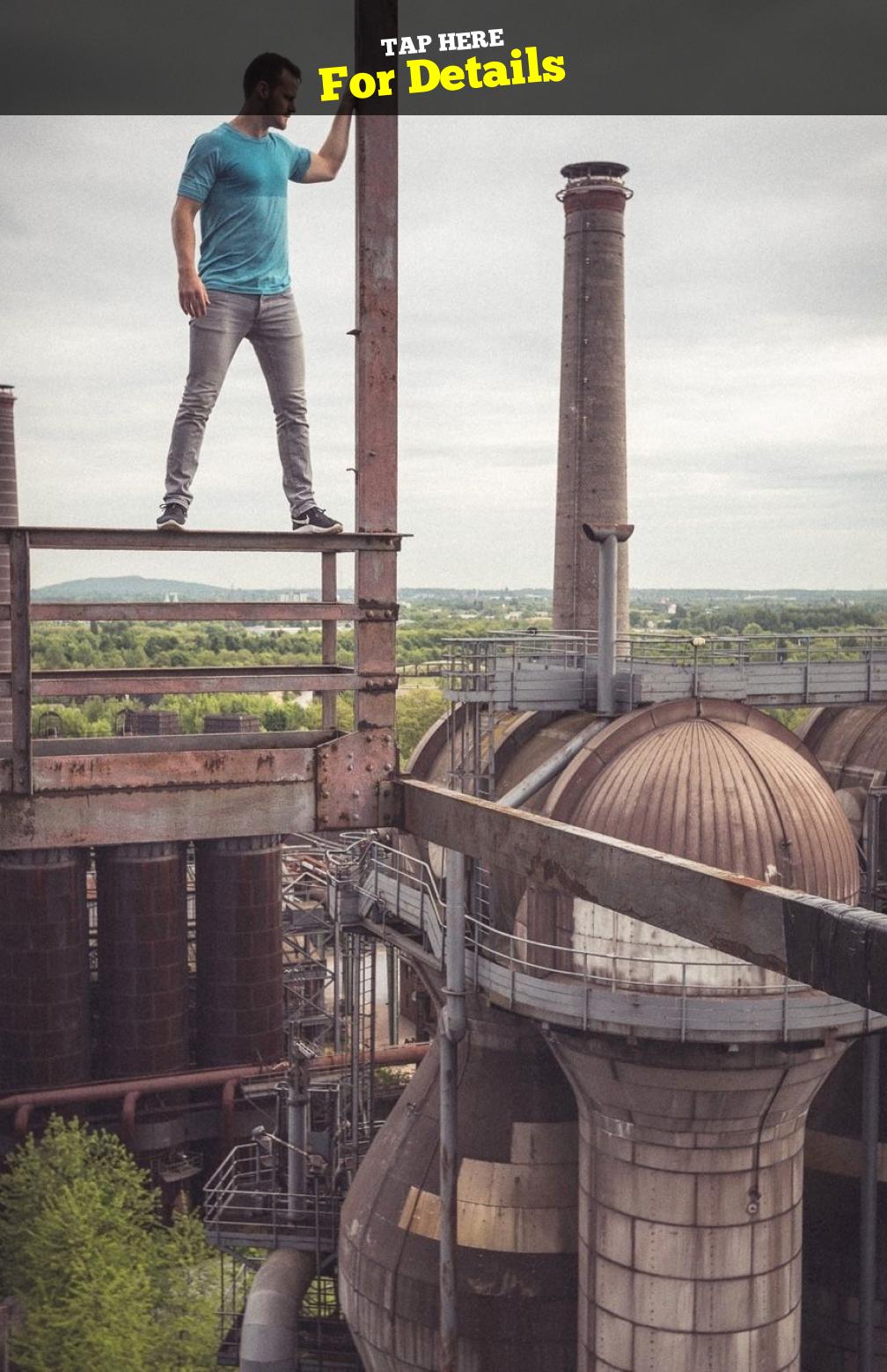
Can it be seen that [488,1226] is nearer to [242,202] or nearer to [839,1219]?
[839,1219]

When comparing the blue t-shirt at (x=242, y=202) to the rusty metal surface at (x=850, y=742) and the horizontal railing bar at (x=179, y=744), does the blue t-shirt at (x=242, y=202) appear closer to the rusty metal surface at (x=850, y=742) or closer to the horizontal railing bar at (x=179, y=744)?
the horizontal railing bar at (x=179, y=744)

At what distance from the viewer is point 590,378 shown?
35.2 meters

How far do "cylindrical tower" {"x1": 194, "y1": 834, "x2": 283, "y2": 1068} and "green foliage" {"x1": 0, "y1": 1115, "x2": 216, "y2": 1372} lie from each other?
4.67 m

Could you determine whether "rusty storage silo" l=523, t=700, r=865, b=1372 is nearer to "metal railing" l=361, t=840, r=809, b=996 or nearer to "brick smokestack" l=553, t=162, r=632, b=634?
"metal railing" l=361, t=840, r=809, b=996

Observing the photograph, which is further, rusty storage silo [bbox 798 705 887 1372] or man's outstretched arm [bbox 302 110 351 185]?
rusty storage silo [bbox 798 705 887 1372]

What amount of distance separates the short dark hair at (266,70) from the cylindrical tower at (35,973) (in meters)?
23.4

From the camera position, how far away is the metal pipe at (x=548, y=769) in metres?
18.5

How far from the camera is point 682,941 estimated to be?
15.5 m

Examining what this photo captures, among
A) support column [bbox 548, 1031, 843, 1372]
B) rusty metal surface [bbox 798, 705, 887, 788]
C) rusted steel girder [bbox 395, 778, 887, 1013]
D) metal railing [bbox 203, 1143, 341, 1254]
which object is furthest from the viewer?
rusty metal surface [bbox 798, 705, 887, 788]

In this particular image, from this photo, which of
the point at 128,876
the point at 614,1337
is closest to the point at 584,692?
the point at 614,1337

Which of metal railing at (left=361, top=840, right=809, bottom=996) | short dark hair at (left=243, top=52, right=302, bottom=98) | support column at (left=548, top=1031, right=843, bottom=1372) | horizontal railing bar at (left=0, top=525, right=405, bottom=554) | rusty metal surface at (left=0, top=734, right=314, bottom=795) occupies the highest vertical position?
short dark hair at (left=243, top=52, right=302, bottom=98)

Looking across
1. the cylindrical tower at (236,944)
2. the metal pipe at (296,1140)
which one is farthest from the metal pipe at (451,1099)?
the cylindrical tower at (236,944)

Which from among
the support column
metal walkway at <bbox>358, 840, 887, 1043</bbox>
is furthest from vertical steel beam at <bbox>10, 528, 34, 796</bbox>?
the support column

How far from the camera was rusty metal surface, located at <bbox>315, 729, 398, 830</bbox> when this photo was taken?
726 centimetres
